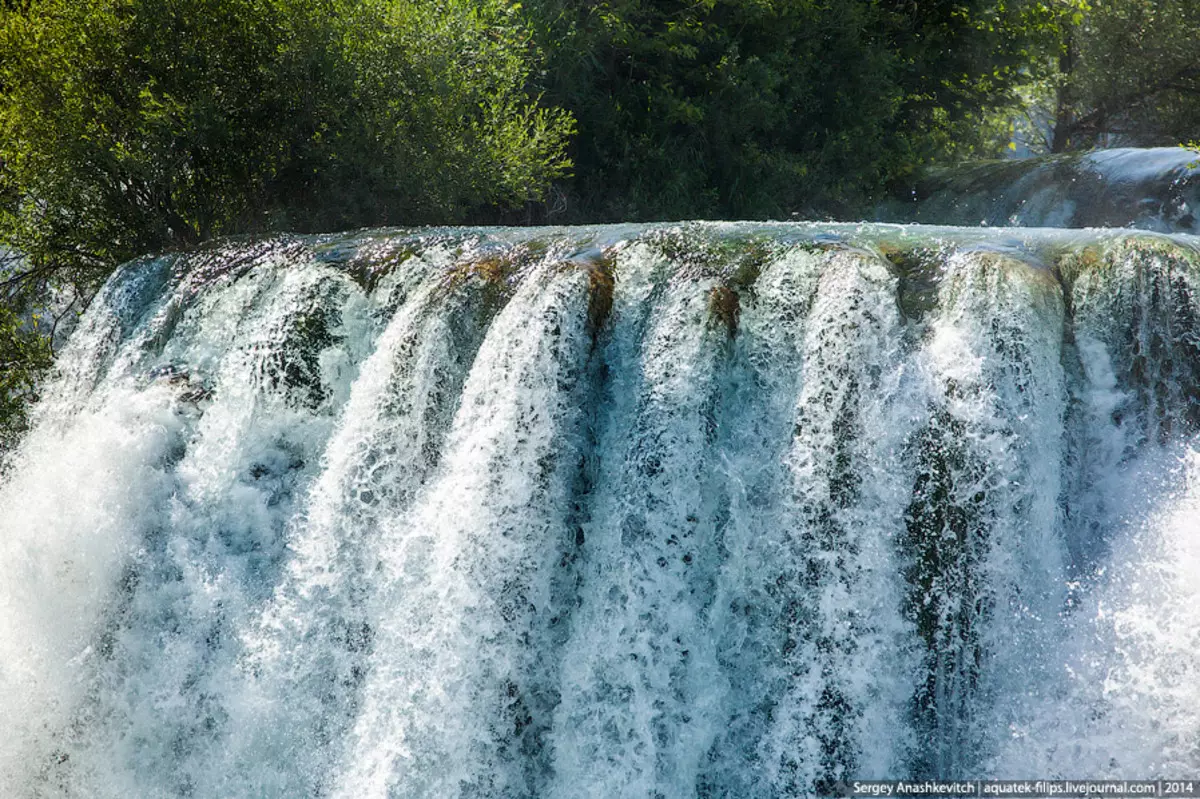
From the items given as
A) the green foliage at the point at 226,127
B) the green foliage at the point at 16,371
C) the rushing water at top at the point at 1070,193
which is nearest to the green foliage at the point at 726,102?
the rushing water at top at the point at 1070,193

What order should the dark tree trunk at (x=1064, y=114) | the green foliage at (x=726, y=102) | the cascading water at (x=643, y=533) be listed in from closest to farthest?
the cascading water at (x=643, y=533)
the green foliage at (x=726, y=102)
the dark tree trunk at (x=1064, y=114)

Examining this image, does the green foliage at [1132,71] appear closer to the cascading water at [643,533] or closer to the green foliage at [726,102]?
the green foliage at [726,102]

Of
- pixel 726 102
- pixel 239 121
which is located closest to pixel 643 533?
pixel 239 121

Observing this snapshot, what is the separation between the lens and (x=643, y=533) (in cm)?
678

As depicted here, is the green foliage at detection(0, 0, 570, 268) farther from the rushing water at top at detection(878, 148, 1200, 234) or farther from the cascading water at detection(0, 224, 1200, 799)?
the rushing water at top at detection(878, 148, 1200, 234)

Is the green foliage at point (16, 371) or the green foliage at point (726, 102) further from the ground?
the green foliage at point (726, 102)

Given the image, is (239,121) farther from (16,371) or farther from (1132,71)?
(1132,71)

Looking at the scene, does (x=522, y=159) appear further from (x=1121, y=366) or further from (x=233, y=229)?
(x=1121, y=366)

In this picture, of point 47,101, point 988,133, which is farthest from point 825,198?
point 47,101

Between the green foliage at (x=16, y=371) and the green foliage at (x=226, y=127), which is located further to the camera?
the green foliage at (x=226, y=127)

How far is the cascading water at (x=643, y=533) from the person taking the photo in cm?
611

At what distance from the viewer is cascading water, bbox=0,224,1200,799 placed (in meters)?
6.11

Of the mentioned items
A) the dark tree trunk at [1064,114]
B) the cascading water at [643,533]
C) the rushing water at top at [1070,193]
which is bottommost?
the cascading water at [643,533]

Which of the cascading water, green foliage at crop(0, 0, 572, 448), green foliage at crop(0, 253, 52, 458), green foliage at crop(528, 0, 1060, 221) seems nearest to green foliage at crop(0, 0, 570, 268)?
green foliage at crop(0, 0, 572, 448)
